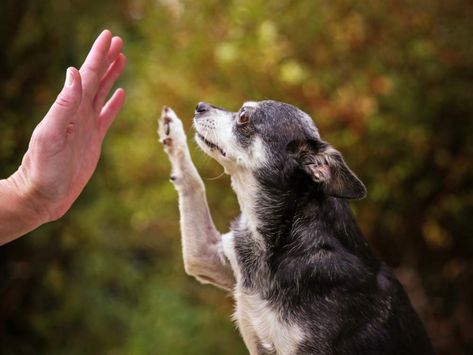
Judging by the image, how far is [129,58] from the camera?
357 inches

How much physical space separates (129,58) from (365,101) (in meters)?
4.58

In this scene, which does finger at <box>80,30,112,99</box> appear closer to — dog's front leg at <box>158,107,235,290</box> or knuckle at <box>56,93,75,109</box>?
knuckle at <box>56,93,75,109</box>

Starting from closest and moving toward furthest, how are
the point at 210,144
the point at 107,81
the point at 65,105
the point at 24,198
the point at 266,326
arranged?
the point at 65,105, the point at 24,198, the point at 266,326, the point at 107,81, the point at 210,144

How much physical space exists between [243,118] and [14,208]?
1327 mm

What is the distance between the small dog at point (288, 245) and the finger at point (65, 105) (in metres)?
0.84

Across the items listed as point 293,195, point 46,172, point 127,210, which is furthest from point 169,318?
point 46,172

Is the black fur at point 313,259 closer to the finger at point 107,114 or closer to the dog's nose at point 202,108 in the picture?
the dog's nose at point 202,108

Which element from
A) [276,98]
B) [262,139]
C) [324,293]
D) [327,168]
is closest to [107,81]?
[262,139]

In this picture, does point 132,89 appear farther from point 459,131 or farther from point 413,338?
point 413,338

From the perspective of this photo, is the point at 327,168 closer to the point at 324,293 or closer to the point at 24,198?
the point at 324,293

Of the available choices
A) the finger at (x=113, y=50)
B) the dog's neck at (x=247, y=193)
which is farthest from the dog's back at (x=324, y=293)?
the finger at (x=113, y=50)

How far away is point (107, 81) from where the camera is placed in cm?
324

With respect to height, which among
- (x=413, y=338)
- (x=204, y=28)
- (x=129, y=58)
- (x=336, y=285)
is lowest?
(x=413, y=338)

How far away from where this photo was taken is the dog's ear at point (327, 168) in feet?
9.63
